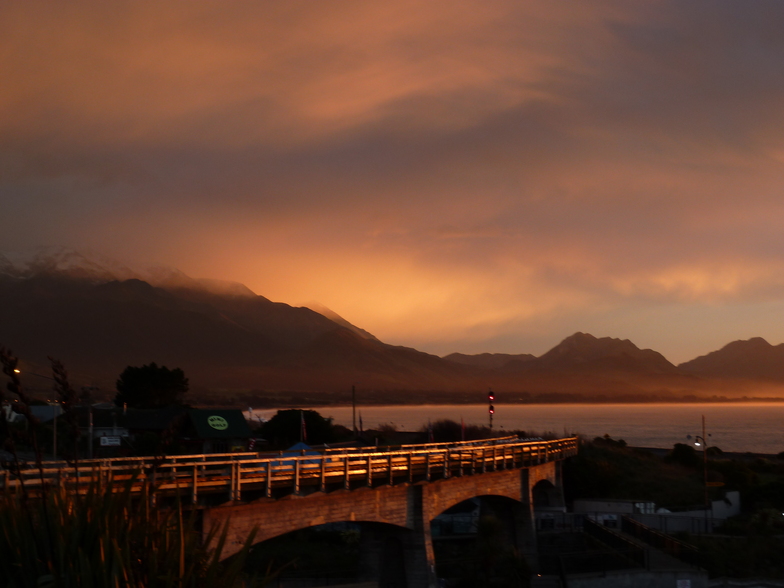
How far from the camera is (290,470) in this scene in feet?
94.8

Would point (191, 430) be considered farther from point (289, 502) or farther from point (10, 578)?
point (10, 578)

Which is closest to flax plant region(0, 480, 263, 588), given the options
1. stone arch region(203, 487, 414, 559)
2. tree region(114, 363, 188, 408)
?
stone arch region(203, 487, 414, 559)

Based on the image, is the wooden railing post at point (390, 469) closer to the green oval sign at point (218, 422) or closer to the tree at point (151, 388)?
the green oval sign at point (218, 422)

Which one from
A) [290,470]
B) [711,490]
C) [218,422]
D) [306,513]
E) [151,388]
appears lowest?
[711,490]

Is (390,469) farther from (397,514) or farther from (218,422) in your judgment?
(218,422)

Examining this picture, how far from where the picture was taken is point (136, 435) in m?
84.0

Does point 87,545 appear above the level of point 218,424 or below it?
above

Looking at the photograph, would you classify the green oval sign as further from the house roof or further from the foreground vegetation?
the foreground vegetation

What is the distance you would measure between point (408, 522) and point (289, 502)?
1010cm

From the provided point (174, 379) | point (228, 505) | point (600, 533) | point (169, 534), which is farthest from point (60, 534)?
point (174, 379)

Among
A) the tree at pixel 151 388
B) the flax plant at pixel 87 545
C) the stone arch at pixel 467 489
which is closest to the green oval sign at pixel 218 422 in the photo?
the stone arch at pixel 467 489

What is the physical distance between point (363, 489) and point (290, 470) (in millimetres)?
5121

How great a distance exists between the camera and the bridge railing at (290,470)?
61.9 feet

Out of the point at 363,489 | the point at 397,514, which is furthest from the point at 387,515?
the point at 363,489
